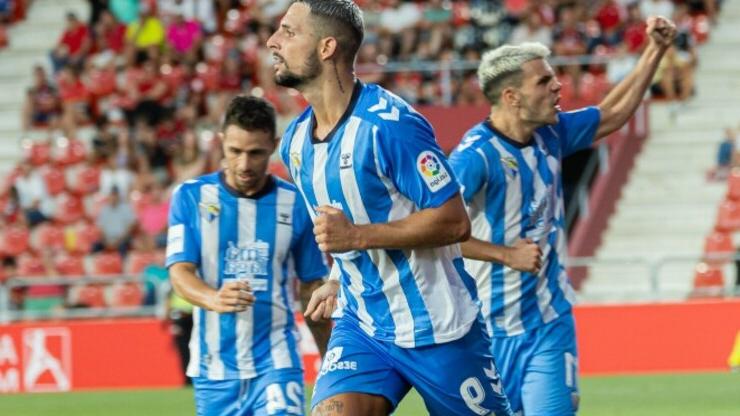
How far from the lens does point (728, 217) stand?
2112 centimetres

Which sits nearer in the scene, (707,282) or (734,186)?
(707,282)

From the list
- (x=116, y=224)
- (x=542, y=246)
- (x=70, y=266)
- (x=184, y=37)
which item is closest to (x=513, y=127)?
(x=542, y=246)

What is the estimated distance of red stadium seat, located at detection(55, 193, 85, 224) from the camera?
23062 millimetres

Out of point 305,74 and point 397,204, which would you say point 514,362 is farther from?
point 305,74

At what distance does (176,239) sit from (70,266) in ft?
47.6

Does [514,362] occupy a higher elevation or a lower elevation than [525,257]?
lower

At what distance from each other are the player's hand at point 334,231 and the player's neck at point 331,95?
0.52 m

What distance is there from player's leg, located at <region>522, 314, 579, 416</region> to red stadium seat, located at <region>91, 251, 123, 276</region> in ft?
46.7

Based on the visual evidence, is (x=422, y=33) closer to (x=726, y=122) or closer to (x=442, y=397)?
(x=726, y=122)

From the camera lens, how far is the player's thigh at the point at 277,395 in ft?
25.2

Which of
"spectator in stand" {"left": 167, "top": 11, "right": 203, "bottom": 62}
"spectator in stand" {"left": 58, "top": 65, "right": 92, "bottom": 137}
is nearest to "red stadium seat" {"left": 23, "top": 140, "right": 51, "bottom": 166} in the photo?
"spectator in stand" {"left": 58, "top": 65, "right": 92, "bottom": 137}

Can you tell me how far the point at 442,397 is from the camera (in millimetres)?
6312

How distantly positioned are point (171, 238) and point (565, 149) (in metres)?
2.09

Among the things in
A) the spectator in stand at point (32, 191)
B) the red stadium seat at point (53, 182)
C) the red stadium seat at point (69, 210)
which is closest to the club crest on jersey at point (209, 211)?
Result: the red stadium seat at point (69, 210)
